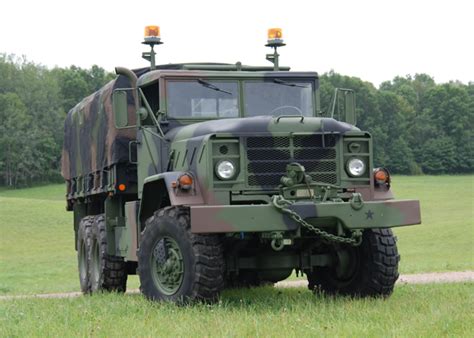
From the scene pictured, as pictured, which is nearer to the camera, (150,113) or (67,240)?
(150,113)

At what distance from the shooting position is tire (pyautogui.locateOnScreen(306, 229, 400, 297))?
12.0m

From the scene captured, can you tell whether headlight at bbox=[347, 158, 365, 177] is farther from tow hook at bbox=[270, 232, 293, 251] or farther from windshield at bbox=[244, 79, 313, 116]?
windshield at bbox=[244, 79, 313, 116]

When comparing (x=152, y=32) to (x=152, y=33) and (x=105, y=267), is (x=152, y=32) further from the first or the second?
(x=105, y=267)

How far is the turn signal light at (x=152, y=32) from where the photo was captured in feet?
48.5

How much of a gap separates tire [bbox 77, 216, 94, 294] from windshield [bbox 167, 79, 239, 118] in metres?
4.16

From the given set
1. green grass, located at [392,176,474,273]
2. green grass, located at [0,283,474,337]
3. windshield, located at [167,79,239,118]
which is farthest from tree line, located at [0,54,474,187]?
green grass, located at [0,283,474,337]

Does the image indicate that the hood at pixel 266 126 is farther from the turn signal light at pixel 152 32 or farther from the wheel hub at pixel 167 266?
the turn signal light at pixel 152 32

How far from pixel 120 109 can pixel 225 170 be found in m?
2.30

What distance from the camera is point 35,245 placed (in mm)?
43438

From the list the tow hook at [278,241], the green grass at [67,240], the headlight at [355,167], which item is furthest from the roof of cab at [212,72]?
the green grass at [67,240]

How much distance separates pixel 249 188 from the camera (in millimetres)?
11484

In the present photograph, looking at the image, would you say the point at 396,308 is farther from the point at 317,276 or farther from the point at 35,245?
the point at 35,245

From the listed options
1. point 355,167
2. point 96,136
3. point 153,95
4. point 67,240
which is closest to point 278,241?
point 355,167

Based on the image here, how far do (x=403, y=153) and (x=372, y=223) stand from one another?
269 ft
